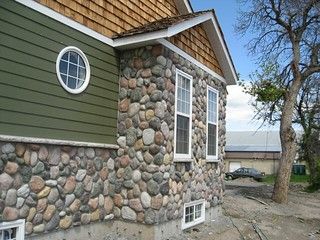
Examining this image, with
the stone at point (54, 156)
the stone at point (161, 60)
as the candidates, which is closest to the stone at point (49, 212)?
the stone at point (54, 156)

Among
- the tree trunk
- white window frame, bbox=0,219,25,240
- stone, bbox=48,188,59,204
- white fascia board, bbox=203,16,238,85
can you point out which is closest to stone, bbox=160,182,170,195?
stone, bbox=48,188,59,204

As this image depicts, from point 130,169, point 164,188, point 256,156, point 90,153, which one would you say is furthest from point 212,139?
point 256,156

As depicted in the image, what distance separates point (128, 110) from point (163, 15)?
12.5ft

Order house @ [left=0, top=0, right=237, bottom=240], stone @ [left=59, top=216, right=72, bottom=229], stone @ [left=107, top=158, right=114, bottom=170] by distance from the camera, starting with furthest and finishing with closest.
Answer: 1. stone @ [left=107, top=158, right=114, bottom=170]
2. stone @ [left=59, top=216, right=72, bottom=229]
3. house @ [left=0, top=0, right=237, bottom=240]

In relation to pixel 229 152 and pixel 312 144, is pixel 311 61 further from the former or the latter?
pixel 229 152

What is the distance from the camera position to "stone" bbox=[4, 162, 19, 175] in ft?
19.2

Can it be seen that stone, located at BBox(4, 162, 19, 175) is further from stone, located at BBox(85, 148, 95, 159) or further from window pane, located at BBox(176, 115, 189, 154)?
window pane, located at BBox(176, 115, 189, 154)

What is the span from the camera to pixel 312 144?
33469mm

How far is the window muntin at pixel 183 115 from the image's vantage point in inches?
352

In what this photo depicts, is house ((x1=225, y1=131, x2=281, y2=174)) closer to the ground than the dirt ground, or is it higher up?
higher up

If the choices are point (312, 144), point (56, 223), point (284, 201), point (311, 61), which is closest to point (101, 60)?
point (56, 223)

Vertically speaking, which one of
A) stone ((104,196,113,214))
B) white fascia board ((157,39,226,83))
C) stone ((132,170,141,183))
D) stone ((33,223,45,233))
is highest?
white fascia board ((157,39,226,83))

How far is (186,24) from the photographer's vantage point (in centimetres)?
874

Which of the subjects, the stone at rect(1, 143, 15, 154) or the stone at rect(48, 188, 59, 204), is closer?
the stone at rect(1, 143, 15, 154)
